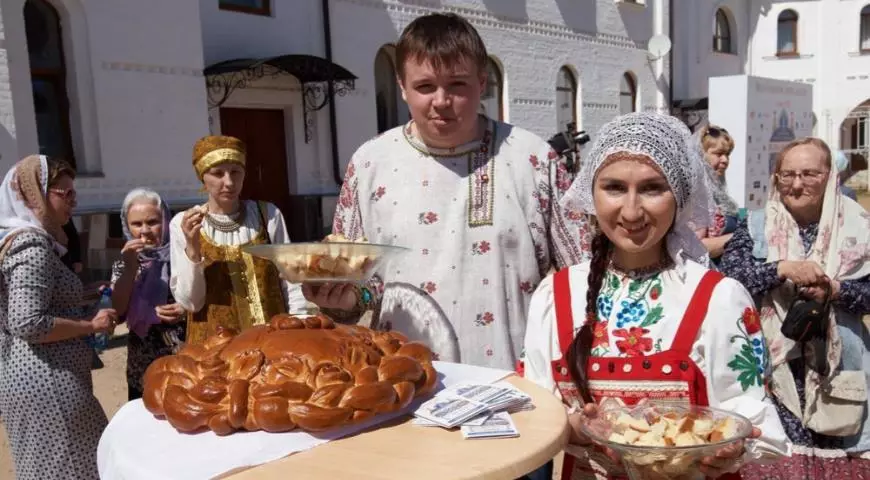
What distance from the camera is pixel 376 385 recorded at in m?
1.37

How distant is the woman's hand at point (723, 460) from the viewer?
128 centimetres

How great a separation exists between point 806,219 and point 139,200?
317 cm

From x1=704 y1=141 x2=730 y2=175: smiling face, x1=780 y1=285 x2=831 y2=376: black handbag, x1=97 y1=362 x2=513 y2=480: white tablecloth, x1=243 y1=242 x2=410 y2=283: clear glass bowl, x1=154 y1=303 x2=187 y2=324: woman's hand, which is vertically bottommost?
x1=780 y1=285 x2=831 y2=376: black handbag

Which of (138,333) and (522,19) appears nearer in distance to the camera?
(138,333)

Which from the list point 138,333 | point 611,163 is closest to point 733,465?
point 611,163

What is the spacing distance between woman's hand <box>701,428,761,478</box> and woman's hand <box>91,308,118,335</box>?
8.06 ft

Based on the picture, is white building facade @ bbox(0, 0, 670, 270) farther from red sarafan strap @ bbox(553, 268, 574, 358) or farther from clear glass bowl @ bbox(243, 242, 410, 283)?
red sarafan strap @ bbox(553, 268, 574, 358)

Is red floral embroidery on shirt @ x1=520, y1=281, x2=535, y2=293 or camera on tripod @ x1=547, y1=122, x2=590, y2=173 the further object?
camera on tripod @ x1=547, y1=122, x2=590, y2=173

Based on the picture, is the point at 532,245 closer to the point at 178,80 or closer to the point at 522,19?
the point at 178,80

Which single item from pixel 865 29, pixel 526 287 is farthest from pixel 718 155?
pixel 865 29

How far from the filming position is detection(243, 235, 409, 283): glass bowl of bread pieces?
1693 millimetres

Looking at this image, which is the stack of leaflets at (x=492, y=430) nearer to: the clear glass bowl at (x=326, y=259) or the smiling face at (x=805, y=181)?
the clear glass bowl at (x=326, y=259)

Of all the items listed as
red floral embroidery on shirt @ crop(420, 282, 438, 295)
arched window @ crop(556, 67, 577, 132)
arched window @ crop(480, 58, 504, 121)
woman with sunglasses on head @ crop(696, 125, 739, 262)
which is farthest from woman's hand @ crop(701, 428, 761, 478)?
arched window @ crop(556, 67, 577, 132)

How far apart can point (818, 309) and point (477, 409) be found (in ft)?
6.65
